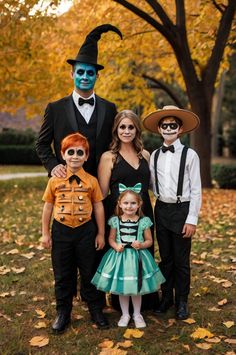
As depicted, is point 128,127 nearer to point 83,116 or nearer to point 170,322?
point 83,116

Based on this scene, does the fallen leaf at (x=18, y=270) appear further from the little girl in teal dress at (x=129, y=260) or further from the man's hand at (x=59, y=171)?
the man's hand at (x=59, y=171)

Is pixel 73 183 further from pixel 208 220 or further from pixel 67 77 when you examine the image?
pixel 67 77

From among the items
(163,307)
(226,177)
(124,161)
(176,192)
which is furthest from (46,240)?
(226,177)

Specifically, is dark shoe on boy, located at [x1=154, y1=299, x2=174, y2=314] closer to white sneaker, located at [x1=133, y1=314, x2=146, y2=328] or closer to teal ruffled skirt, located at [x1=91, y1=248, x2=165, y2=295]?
white sneaker, located at [x1=133, y1=314, x2=146, y2=328]

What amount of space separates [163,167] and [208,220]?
5000mm

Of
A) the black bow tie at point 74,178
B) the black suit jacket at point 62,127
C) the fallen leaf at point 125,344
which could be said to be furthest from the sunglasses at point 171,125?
the fallen leaf at point 125,344

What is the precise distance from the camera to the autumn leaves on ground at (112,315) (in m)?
3.72

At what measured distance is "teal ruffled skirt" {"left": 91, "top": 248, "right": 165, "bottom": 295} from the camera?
3896 millimetres

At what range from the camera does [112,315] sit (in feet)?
14.4

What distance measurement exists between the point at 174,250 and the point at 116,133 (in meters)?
1.19

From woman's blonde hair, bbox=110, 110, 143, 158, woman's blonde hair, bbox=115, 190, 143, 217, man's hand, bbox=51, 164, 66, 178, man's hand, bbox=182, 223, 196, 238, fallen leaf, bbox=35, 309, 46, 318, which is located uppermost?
woman's blonde hair, bbox=110, 110, 143, 158

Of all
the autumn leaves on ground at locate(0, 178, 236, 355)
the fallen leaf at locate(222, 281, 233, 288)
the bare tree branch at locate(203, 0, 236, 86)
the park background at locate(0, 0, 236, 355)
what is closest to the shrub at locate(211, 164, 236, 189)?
the park background at locate(0, 0, 236, 355)

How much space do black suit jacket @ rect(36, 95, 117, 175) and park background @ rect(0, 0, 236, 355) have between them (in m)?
1.50

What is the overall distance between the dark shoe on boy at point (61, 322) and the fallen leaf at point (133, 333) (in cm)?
56
